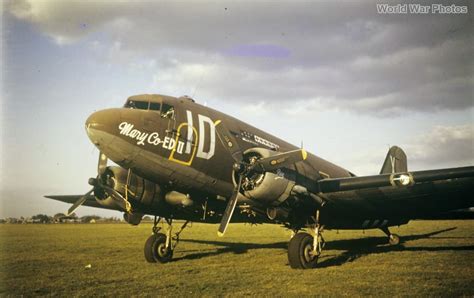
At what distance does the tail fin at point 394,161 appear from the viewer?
1953 cm

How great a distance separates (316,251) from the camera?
1072 centimetres

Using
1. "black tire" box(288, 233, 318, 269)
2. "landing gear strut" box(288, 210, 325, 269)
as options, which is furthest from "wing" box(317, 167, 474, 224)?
"black tire" box(288, 233, 318, 269)

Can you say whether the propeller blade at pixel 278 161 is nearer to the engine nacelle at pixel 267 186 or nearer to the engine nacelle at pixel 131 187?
the engine nacelle at pixel 267 186

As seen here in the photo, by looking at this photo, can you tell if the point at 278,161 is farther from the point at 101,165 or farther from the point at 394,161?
the point at 394,161

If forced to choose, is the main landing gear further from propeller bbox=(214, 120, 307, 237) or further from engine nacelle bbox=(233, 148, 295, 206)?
engine nacelle bbox=(233, 148, 295, 206)

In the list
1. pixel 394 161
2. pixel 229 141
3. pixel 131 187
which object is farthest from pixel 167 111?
pixel 394 161

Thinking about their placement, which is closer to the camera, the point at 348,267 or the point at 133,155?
the point at 133,155

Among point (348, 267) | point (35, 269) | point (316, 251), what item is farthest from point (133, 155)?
point (348, 267)

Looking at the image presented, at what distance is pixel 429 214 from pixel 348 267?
240 inches

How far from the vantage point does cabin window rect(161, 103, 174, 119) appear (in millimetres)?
9875

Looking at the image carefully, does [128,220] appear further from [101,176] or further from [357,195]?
[357,195]

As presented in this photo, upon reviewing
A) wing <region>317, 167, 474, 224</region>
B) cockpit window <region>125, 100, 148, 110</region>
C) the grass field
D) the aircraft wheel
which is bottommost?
the grass field

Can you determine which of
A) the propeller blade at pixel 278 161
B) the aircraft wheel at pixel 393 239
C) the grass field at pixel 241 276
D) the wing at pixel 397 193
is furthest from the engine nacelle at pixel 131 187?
the aircraft wheel at pixel 393 239

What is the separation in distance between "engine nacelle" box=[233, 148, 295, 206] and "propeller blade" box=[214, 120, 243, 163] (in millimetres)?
719
